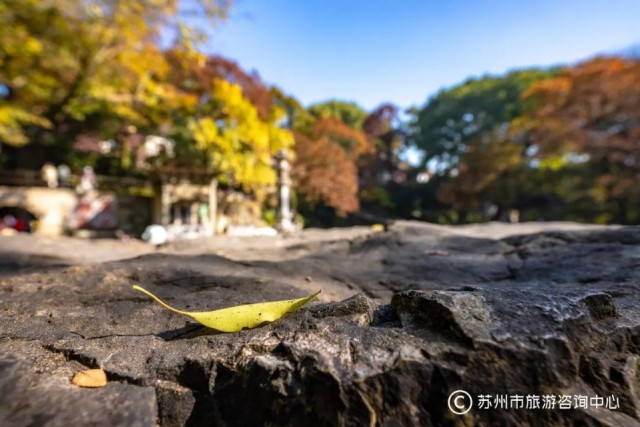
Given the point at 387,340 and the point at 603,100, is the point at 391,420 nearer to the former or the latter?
the point at 387,340

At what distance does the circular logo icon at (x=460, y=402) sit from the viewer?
1.79 ft

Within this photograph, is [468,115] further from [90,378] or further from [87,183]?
[90,378]

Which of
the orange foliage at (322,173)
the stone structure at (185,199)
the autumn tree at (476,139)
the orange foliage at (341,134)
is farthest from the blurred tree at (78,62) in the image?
the autumn tree at (476,139)

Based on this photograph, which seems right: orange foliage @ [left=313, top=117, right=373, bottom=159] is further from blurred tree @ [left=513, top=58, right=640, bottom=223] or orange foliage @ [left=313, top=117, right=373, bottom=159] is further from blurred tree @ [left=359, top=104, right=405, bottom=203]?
blurred tree @ [left=513, top=58, right=640, bottom=223]

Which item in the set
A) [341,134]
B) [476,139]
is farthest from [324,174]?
[476,139]

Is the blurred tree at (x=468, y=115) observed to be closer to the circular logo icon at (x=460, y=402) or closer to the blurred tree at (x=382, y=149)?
the blurred tree at (x=382, y=149)

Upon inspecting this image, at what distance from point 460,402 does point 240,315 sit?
1.60 ft

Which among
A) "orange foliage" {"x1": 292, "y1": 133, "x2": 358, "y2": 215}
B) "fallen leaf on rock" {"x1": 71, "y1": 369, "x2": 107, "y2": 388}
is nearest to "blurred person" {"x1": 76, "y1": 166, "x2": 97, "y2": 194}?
"orange foliage" {"x1": 292, "y1": 133, "x2": 358, "y2": 215}

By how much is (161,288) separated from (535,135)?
10.6 metres

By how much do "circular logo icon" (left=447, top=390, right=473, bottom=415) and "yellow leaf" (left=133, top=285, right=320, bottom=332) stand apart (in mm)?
335

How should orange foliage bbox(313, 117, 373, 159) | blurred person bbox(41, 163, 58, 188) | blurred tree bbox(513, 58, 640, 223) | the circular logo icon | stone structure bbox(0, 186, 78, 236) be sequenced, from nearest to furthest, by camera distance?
1. the circular logo icon
2. blurred tree bbox(513, 58, 640, 223)
3. stone structure bbox(0, 186, 78, 236)
4. blurred person bbox(41, 163, 58, 188)
5. orange foliage bbox(313, 117, 373, 159)

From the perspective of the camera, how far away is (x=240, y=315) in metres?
0.79

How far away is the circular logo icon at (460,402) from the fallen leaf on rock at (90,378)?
609 mm

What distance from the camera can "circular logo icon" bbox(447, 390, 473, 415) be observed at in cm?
55
